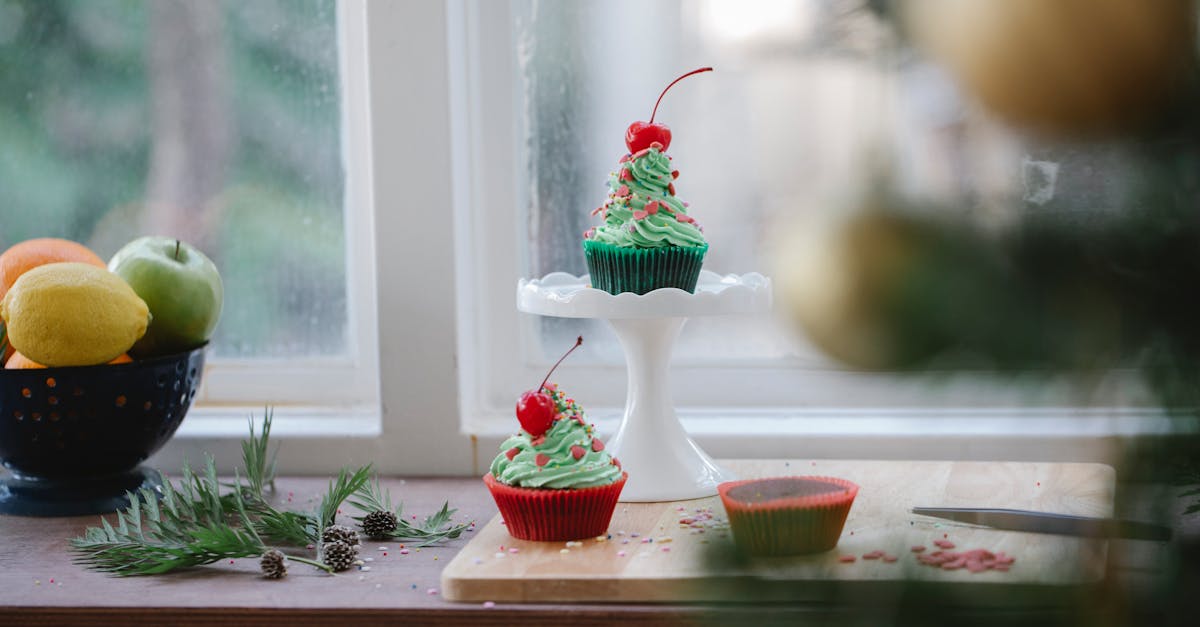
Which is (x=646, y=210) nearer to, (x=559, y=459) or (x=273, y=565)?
(x=559, y=459)

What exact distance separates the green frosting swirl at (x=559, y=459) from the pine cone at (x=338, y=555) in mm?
136

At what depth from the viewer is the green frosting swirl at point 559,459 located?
963mm

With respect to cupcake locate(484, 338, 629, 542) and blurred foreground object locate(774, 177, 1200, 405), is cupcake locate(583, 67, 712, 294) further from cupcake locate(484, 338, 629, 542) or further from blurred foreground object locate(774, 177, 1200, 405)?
blurred foreground object locate(774, 177, 1200, 405)

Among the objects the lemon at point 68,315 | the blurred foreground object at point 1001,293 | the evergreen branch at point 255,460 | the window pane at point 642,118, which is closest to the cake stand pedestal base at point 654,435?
the window pane at point 642,118

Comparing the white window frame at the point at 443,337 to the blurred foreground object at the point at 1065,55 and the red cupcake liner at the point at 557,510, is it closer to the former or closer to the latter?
the red cupcake liner at the point at 557,510

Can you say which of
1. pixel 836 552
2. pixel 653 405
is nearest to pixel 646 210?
pixel 653 405

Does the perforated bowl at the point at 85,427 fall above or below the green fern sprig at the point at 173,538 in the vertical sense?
above

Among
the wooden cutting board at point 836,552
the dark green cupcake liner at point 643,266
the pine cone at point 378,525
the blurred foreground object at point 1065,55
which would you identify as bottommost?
the pine cone at point 378,525

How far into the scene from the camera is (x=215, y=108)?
1.45 m

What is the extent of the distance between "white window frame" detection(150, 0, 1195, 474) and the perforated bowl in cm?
20

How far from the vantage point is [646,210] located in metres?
1.07

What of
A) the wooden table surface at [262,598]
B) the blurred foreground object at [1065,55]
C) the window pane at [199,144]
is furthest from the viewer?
the window pane at [199,144]

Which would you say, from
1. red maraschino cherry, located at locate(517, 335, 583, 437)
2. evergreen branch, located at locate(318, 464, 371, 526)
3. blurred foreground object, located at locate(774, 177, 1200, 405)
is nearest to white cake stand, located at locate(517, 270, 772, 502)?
red maraschino cherry, located at locate(517, 335, 583, 437)

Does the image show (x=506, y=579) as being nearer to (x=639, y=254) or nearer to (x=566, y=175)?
(x=639, y=254)
